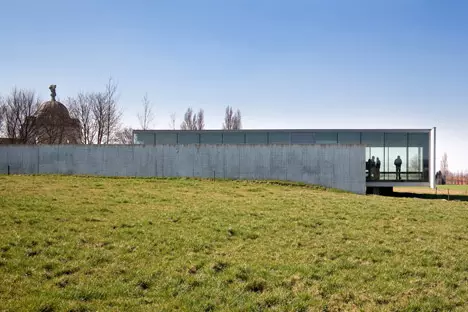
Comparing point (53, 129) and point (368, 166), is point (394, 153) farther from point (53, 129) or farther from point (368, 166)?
point (53, 129)

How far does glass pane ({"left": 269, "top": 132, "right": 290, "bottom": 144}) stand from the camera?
35531mm

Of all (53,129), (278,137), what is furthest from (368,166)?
(53,129)

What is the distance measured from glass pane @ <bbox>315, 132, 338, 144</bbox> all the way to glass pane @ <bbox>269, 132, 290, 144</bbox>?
254cm

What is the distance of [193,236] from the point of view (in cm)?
1012

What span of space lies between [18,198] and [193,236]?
22.5ft

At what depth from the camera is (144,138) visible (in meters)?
36.8

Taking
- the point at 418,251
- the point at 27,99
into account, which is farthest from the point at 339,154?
the point at 27,99

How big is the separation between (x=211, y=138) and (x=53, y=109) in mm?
32475

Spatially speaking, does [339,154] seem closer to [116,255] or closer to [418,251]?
[418,251]

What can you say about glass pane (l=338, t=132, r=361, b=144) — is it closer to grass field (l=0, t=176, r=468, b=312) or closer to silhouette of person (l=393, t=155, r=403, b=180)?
silhouette of person (l=393, t=155, r=403, b=180)

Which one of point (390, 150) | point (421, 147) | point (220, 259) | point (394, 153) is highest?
point (421, 147)

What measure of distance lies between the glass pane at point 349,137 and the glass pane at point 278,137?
4421 mm

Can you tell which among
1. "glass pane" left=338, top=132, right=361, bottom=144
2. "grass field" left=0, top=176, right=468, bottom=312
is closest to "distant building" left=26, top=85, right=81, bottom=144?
"glass pane" left=338, top=132, right=361, bottom=144

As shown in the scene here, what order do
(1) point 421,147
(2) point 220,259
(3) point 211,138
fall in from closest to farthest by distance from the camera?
(2) point 220,259, (1) point 421,147, (3) point 211,138
